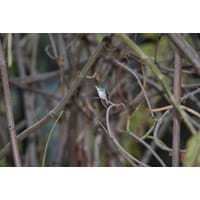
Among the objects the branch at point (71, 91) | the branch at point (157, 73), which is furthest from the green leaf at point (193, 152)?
the branch at point (71, 91)

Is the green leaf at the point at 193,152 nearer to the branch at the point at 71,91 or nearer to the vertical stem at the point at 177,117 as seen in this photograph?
the vertical stem at the point at 177,117

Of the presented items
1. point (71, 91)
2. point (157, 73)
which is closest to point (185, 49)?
point (157, 73)

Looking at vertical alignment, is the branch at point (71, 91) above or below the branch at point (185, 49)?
below

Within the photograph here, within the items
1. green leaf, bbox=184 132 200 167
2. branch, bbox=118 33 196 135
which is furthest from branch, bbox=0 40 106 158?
green leaf, bbox=184 132 200 167

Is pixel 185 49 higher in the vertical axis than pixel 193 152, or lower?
higher

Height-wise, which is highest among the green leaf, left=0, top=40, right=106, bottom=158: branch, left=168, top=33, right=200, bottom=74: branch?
left=168, top=33, right=200, bottom=74: branch

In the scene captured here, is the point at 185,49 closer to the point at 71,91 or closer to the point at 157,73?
the point at 157,73

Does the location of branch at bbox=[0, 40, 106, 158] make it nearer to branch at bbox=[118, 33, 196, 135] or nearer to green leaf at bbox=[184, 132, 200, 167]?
branch at bbox=[118, 33, 196, 135]
